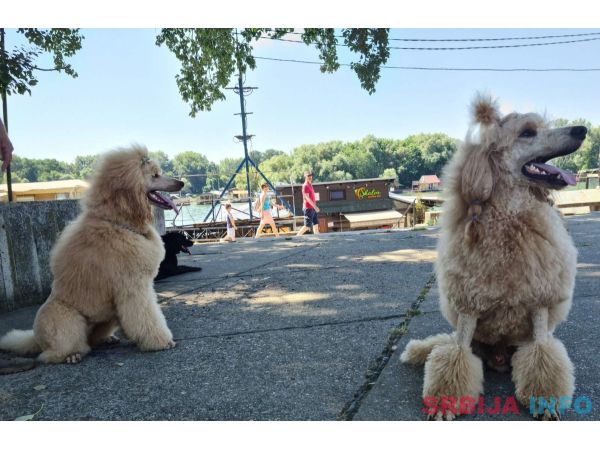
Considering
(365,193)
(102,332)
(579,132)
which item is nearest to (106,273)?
(102,332)

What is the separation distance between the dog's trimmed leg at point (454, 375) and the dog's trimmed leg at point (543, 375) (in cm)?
21

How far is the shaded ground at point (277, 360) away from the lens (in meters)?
2.41

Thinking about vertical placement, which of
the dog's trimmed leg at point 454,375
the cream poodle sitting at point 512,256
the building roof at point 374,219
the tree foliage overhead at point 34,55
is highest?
the tree foliage overhead at point 34,55

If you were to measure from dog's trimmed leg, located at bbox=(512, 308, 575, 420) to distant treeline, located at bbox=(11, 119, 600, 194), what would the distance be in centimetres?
101

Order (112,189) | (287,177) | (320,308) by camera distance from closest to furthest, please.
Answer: (112,189), (320,308), (287,177)

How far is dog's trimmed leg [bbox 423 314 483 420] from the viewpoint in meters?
2.17

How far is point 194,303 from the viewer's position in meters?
4.93

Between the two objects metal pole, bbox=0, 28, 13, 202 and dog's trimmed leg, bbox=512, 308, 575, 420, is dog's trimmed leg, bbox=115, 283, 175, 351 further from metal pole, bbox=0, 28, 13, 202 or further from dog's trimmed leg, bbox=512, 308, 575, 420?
dog's trimmed leg, bbox=512, 308, 575, 420

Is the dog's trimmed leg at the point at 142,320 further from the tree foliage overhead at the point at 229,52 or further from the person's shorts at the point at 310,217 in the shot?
the person's shorts at the point at 310,217

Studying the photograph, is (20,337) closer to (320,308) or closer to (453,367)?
(320,308)

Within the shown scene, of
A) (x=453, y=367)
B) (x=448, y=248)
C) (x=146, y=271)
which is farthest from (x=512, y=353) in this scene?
(x=146, y=271)

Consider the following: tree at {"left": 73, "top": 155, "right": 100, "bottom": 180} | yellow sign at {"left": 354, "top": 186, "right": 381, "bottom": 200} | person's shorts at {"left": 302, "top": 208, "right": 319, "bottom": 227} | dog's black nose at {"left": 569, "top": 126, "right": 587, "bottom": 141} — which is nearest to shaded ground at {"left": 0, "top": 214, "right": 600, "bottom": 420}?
dog's black nose at {"left": 569, "top": 126, "right": 587, "bottom": 141}

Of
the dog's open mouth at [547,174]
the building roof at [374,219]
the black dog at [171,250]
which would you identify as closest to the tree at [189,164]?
the black dog at [171,250]

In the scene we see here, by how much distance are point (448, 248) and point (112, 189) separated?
262cm
